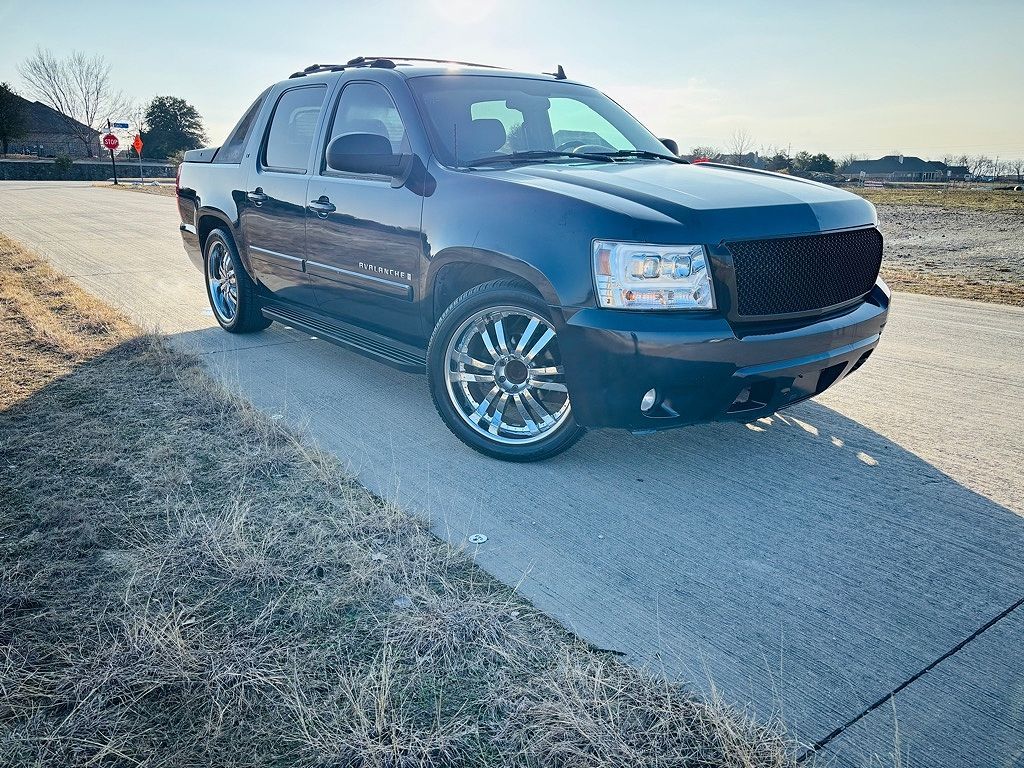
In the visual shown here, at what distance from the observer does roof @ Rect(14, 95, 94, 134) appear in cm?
8025

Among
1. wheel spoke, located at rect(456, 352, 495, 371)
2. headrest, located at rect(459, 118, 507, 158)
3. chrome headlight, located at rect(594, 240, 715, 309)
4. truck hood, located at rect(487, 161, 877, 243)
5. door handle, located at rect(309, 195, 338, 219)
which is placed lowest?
wheel spoke, located at rect(456, 352, 495, 371)

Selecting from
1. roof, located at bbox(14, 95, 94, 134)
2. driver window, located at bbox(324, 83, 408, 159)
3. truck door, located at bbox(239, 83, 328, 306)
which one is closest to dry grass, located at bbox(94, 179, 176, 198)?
truck door, located at bbox(239, 83, 328, 306)

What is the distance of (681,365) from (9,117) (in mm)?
81399

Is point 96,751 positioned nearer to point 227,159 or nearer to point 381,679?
point 381,679

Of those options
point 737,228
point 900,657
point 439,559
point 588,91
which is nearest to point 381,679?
point 439,559

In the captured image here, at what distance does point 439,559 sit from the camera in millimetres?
2916

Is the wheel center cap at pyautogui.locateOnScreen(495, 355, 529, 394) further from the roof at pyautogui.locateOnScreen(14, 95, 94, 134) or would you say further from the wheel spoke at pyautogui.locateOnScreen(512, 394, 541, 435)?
the roof at pyautogui.locateOnScreen(14, 95, 94, 134)

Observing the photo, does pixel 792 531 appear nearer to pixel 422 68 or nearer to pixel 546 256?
pixel 546 256

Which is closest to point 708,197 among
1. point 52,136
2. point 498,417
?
point 498,417

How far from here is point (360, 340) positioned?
4.89 metres

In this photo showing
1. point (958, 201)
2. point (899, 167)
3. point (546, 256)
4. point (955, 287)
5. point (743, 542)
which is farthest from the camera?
point (899, 167)

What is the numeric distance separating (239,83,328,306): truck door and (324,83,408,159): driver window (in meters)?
0.25

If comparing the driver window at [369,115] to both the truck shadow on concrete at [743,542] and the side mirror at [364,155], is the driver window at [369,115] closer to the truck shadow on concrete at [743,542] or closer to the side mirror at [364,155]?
the side mirror at [364,155]

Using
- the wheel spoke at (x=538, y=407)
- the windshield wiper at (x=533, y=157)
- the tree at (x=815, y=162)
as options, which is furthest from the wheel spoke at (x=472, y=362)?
the tree at (x=815, y=162)
